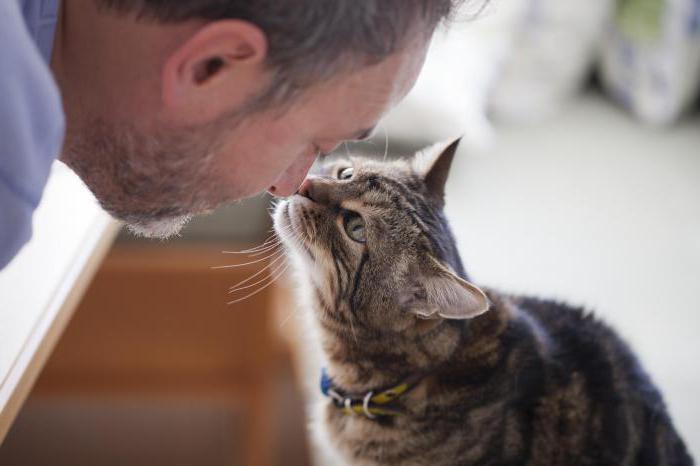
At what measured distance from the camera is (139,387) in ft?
6.05

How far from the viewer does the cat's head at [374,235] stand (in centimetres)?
102

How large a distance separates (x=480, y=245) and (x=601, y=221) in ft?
1.01

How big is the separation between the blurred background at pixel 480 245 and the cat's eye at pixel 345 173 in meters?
0.40

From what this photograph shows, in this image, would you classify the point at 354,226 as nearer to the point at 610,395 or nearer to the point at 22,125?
the point at 610,395

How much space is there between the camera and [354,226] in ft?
3.50

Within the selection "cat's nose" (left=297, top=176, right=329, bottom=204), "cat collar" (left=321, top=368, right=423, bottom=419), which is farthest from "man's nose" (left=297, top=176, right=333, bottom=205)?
"cat collar" (left=321, top=368, right=423, bottom=419)

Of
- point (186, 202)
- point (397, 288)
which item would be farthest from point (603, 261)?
point (186, 202)

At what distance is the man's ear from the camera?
63 centimetres

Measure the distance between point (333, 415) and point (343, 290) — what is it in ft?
0.61

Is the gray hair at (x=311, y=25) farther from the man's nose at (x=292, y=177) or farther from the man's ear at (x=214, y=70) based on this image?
the man's nose at (x=292, y=177)

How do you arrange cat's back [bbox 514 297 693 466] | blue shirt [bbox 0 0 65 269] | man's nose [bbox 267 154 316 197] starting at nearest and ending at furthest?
1. blue shirt [bbox 0 0 65 269]
2. man's nose [bbox 267 154 316 197]
3. cat's back [bbox 514 297 693 466]

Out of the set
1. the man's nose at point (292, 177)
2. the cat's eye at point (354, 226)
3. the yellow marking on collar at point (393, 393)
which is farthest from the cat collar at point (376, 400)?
the man's nose at point (292, 177)

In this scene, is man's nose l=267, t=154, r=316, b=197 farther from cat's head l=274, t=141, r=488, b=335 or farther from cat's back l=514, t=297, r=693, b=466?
cat's back l=514, t=297, r=693, b=466

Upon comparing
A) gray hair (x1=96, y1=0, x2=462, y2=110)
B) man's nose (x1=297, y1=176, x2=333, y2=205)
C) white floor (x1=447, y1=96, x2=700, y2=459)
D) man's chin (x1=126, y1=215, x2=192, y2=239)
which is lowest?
man's chin (x1=126, y1=215, x2=192, y2=239)
